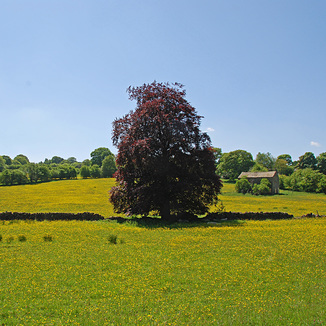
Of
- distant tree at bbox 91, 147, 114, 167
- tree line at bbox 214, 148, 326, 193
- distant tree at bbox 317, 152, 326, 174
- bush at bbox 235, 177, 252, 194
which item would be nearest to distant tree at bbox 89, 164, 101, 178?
distant tree at bbox 91, 147, 114, 167

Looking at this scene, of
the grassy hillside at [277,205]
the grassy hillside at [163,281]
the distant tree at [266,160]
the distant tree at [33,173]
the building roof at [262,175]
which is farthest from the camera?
the distant tree at [266,160]

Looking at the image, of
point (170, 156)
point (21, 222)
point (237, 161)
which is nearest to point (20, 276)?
point (21, 222)

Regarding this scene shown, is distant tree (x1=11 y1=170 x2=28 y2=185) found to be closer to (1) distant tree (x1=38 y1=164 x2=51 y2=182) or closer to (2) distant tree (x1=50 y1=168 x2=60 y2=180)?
(1) distant tree (x1=38 y1=164 x2=51 y2=182)

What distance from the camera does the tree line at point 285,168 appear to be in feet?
325

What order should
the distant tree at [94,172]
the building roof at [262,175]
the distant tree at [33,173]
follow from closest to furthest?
the building roof at [262,175] < the distant tree at [33,173] < the distant tree at [94,172]

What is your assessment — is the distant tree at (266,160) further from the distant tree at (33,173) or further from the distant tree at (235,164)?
the distant tree at (33,173)

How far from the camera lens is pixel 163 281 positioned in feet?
36.9

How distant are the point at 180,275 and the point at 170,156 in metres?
20.0

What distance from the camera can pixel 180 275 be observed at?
11.9 meters

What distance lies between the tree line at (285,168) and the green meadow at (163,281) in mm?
75806

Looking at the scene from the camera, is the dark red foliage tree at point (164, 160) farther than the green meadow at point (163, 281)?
Yes

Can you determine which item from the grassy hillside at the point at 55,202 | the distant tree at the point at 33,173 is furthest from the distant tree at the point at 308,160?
the distant tree at the point at 33,173

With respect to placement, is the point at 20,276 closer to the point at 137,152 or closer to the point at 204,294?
the point at 204,294

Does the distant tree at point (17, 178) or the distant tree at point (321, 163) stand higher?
the distant tree at point (321, 163)
